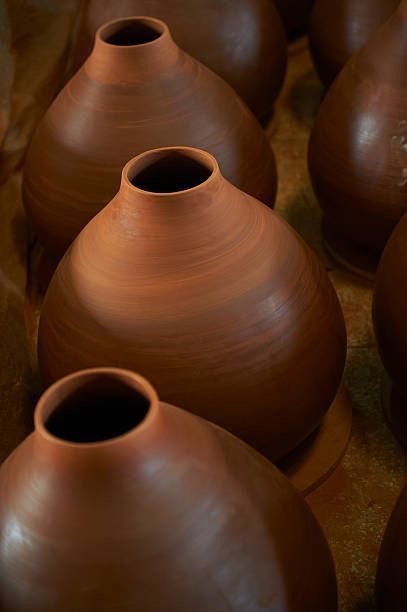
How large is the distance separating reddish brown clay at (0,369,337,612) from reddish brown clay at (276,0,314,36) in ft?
6.82

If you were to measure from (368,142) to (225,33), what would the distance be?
53 cm

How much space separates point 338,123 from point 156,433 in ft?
3.37

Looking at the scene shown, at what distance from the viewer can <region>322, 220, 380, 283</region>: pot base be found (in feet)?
6.15

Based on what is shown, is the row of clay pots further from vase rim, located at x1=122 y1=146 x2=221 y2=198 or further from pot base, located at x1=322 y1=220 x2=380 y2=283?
pot base, located at x1=322 y1=220 x2=380 y2=283

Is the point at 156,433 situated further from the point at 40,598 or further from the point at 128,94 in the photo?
the point at 128,94

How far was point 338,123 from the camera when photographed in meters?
1.72

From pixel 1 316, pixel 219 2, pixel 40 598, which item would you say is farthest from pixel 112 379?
pixel 219 2

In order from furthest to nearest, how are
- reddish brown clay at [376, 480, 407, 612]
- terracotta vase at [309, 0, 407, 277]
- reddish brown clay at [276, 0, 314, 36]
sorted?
reddish brown clay at [276, 0, 314, 36] → terracotta vase at [309, 0, 407, 277] → reddish brown clay at [376, 480, 407, 612]

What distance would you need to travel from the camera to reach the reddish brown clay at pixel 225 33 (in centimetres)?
196

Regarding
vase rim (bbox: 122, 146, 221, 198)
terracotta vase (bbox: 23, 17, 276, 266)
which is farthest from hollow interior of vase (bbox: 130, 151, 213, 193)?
terracotta vase (bbox: 23, 17, 276, 266)

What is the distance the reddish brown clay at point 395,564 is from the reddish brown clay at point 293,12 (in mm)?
2025

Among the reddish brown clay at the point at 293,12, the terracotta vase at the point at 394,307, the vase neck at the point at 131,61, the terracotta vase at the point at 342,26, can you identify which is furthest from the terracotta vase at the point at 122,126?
the reddish brown clay at the point at 293,12

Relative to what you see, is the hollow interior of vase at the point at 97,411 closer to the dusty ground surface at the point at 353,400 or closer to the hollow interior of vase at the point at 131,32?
the dusty ground surface at the point at 353,400

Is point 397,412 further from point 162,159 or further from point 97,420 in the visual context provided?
point 97,420
